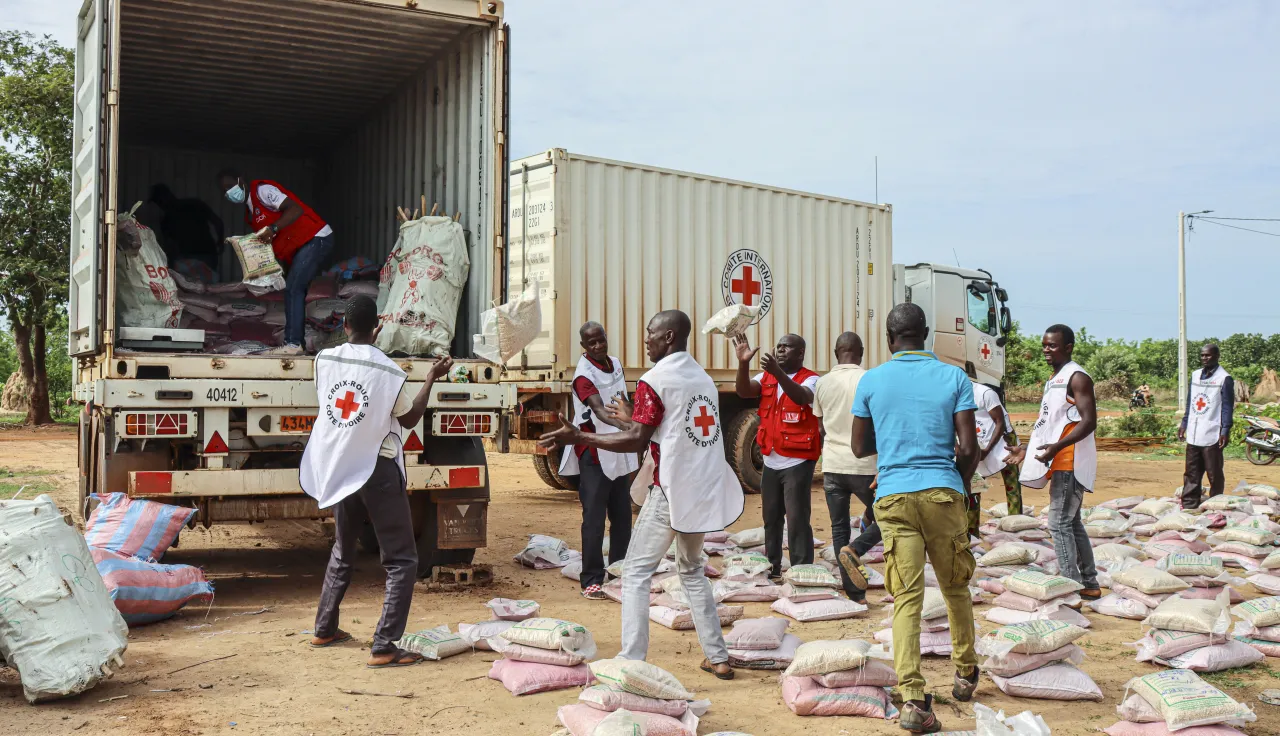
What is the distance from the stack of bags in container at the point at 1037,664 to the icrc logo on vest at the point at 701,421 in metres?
1.38

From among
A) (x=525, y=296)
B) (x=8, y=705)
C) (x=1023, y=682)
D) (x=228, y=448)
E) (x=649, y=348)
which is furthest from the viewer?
(x=525, y=296)

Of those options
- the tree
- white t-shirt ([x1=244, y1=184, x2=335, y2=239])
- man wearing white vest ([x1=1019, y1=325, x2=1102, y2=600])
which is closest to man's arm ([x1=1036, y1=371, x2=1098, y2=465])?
man wearing white vest ([x1=1019, y1=325, x2=1102, y2=600])

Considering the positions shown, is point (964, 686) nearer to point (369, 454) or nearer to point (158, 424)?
point (369, 454)

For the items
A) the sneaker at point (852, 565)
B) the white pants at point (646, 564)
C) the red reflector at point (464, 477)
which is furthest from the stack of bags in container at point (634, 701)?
the red reflector at point (464, 477)

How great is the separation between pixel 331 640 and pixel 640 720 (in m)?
1.93

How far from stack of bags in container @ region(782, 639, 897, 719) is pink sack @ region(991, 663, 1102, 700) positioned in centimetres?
50

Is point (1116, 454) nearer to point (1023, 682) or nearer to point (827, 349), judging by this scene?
point (827, 349)

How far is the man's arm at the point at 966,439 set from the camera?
3.66 meters

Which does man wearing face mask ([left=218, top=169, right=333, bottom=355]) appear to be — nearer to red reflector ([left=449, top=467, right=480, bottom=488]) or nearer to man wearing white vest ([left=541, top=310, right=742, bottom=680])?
red reflector ([left=449, top=467, right=480, bottom=488])

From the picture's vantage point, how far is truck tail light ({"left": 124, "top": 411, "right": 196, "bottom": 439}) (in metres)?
5.11

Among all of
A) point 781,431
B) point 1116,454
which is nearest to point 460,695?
point 781,431

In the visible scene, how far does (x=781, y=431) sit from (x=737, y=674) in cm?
194

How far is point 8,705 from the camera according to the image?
148 inches

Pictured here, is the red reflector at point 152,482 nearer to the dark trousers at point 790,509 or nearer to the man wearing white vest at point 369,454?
the man wearing white vest at point 369,454
